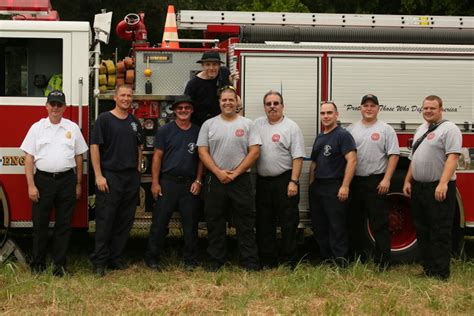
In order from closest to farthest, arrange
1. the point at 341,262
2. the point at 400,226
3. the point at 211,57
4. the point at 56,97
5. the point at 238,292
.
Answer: the point at 238,292 < the point at 56,97 < the point at 211,57 < the point at 341,262 < the point at 400,226

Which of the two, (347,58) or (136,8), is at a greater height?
(136,8)

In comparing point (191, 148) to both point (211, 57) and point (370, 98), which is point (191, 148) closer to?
point (211, 57)

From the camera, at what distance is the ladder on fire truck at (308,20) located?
8.62 metres

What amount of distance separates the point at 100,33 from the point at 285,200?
275 centimetres

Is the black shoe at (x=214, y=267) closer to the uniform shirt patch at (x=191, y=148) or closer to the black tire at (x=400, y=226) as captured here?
the uniform shirt patch at (x=191, y=148)

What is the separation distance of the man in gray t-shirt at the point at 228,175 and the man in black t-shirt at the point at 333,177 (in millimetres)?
678

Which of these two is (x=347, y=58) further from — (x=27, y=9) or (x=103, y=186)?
(x=27, y=9)

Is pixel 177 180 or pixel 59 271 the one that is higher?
pixel 177 180

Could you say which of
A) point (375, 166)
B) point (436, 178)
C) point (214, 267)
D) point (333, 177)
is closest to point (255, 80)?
point (333, 177)

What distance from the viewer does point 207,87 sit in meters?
7.87

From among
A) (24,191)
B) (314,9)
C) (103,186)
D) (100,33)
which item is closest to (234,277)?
(103,186)

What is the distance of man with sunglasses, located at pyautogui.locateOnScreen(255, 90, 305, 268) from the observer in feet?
25.1

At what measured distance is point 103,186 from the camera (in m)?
7.49

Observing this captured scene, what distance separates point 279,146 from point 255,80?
2.64 ft
